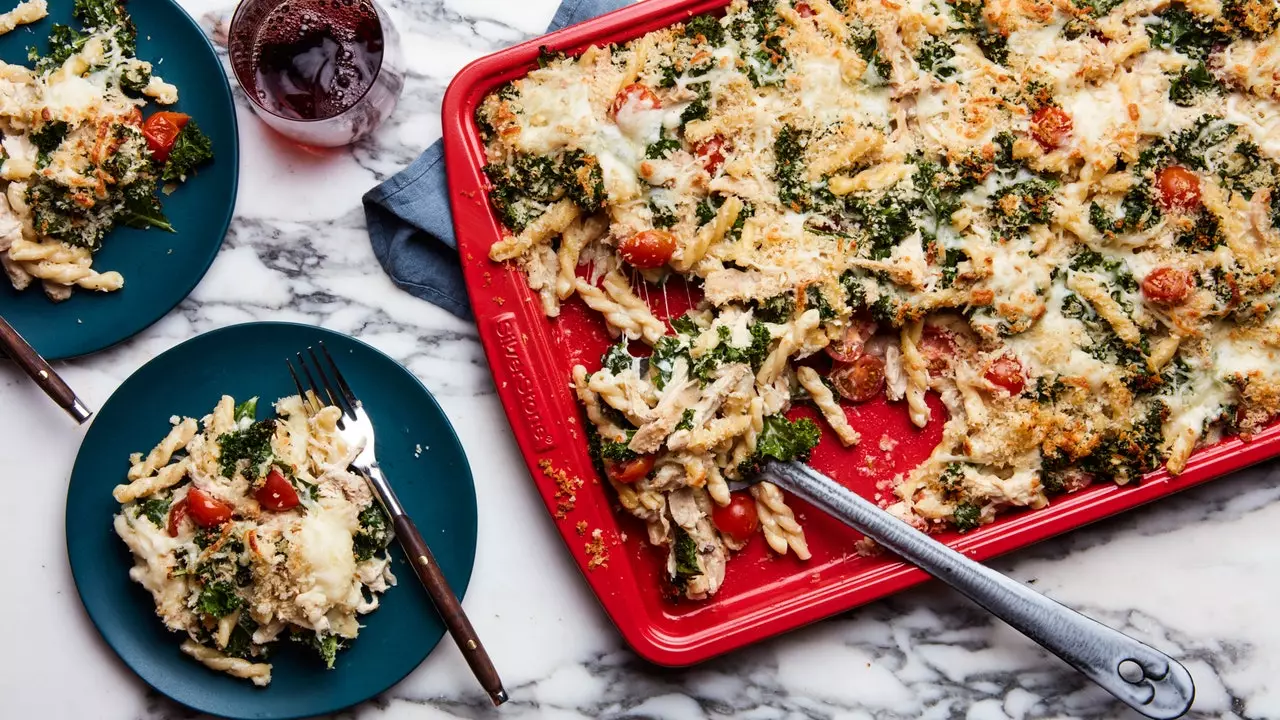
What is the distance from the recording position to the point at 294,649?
3.51 metres

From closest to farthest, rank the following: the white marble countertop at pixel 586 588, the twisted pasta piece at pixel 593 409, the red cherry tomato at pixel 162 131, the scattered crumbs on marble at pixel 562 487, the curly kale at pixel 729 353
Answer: the curly kale at pixel 729 353
the twisted pasta piece at pixel 593 409
the scattered crumbs on marble at pixel 562 487
the red cherry tomato at pixel 162 131
the white marble countertop at pixel 586 588

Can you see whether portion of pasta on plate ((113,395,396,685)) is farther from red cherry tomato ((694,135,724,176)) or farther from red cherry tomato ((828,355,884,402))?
red cherry tomato ((828,355,884,402))

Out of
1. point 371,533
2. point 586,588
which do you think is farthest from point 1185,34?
point 371,533

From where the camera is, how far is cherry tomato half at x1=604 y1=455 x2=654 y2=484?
10.7 feet

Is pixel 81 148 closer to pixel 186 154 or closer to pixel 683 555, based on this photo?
pixel 186 154

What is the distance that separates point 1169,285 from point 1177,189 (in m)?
0.35

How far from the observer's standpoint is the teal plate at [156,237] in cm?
356

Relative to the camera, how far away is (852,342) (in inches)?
135

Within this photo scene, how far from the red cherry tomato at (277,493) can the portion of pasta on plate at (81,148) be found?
40.2 inches

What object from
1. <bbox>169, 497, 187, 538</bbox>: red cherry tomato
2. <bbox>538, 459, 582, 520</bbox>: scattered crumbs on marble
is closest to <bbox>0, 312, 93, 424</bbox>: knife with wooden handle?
<bbox>169, 497, 187, 538</bbox>: red cherry tomato

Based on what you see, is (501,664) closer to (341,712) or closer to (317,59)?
(341,712)

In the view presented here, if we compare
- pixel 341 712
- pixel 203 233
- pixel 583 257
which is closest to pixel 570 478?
pixel 583 257

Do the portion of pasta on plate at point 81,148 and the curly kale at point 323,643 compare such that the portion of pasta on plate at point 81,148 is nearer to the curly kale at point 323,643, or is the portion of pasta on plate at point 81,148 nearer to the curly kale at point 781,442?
the curly kale at point 323,643

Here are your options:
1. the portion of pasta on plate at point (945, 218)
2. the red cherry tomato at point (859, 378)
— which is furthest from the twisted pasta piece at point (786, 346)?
the red cherry tomato at point (859, 378)
